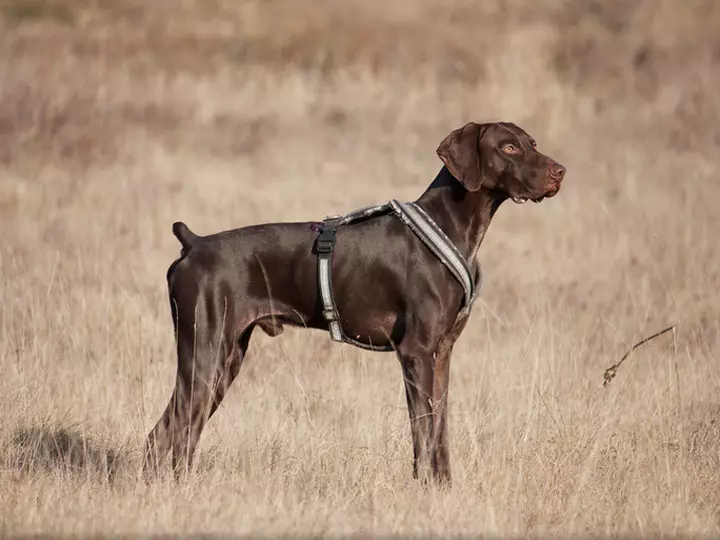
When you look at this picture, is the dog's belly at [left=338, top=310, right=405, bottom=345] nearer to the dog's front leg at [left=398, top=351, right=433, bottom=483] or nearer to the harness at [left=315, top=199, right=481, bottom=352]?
the harness at [left=315, top=199, right=481, bottom=352]

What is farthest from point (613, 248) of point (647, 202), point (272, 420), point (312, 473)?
point (312, 473)

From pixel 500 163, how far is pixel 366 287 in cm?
98

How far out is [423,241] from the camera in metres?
6.59

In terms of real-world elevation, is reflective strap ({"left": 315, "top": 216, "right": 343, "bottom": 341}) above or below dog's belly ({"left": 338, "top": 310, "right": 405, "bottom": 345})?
above

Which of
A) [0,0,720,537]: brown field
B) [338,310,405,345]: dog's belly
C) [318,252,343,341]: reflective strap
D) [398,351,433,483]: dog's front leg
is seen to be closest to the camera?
[0,0,720,537]: brown field

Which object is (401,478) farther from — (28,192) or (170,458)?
(28,192)

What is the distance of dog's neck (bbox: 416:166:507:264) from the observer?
6664mm

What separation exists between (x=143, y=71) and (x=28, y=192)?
6.44 metres

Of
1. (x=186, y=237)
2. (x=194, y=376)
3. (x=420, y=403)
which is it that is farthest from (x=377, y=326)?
(x=186, y=237)

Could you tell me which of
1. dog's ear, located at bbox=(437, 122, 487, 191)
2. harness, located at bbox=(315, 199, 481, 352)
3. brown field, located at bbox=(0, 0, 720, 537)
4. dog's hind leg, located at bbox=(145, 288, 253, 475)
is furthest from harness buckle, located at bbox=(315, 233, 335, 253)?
brown field, located at bbox=(0, 0, 720, 537)

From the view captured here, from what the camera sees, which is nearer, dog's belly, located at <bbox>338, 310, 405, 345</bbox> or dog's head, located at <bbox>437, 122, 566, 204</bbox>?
dog's head, located at <bbox>437, 122, 566, 204</bbox>

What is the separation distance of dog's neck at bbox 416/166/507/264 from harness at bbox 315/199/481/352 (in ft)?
0.28

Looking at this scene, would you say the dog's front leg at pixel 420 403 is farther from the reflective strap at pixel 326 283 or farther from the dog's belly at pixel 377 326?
the reflective strap at pixel 326 283

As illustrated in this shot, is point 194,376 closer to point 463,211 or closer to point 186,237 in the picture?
point 186,237
